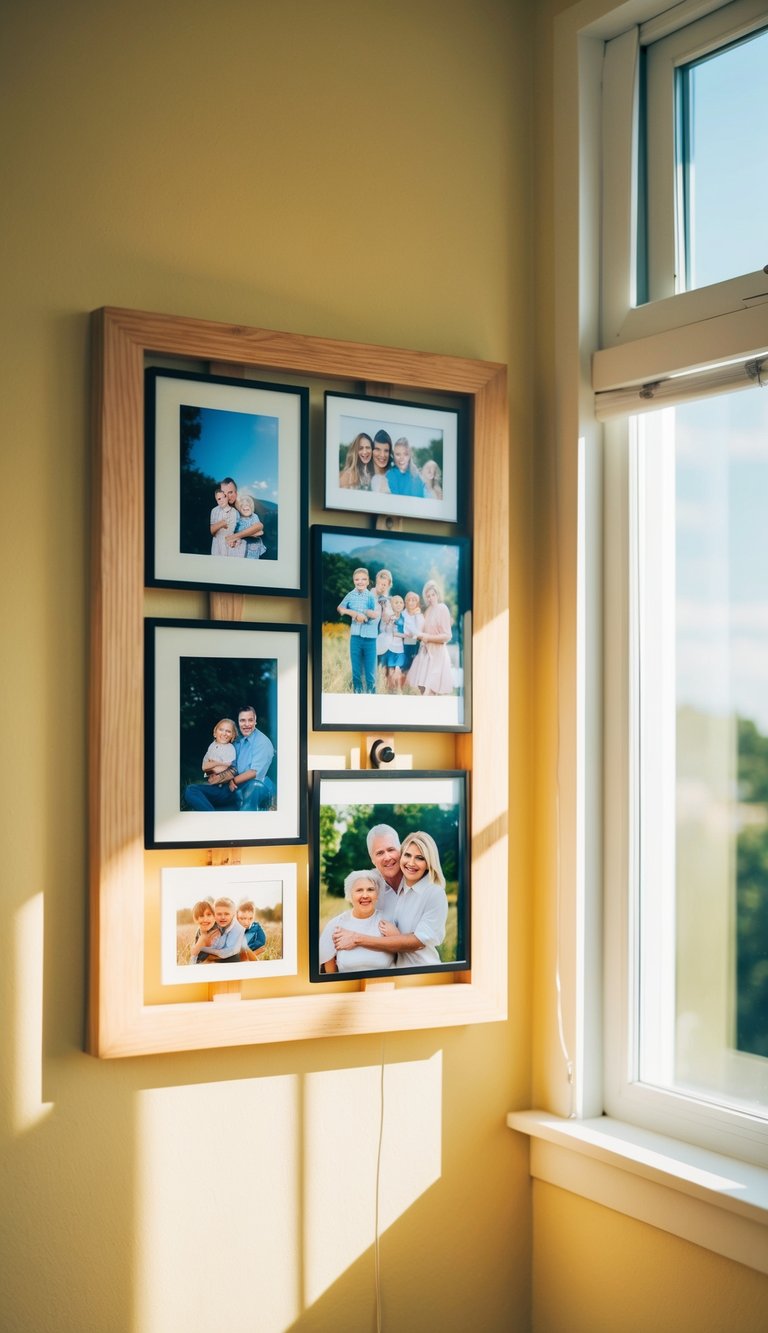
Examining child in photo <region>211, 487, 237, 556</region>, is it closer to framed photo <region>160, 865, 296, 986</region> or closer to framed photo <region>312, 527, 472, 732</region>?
framed photo <region>312, 527, 472, 732</region>

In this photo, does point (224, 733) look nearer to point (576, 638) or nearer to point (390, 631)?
point (390, 631)

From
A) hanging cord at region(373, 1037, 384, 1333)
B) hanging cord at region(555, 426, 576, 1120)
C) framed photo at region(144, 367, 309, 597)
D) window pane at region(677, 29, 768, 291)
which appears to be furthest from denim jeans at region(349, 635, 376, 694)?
window pane at region(677, 29, 768, 291)

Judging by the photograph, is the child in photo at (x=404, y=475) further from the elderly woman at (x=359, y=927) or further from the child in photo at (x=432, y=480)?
the elderly woman at (x=359, y=927)

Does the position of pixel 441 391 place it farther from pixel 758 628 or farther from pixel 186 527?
pixel 758 628

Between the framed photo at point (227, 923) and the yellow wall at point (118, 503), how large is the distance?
0.13 metres

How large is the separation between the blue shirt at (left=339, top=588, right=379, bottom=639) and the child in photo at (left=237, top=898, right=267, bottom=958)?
0.45 meters

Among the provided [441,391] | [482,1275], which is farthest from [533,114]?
[482,1275]

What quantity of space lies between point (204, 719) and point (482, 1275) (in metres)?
1.07

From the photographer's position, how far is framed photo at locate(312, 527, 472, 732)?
1.91m

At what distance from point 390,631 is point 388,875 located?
0.39 metres

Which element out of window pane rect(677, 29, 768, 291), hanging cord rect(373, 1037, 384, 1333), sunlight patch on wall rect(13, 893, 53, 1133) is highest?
window pane rect(677, 29, 768, 291)

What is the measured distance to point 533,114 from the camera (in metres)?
2.19

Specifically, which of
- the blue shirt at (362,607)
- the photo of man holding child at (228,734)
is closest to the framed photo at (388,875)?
the photo of man holding child at (228,734)

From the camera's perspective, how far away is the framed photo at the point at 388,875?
1.90m
